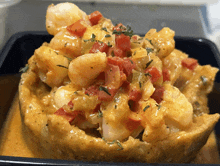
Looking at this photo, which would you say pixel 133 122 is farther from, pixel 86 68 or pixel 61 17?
pixel 61 17

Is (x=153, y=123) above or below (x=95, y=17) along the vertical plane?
below

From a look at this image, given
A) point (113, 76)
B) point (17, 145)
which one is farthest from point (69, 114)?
point (17, 145)

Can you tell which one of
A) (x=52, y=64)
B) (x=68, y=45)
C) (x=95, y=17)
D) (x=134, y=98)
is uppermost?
(x=95, y=17)

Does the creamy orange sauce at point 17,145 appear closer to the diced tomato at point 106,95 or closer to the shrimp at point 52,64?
the shrimp at point 52,64

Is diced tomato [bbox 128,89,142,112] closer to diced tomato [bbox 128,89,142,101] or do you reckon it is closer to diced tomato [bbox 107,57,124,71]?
diced tomato [bbox 128,89,142,101]

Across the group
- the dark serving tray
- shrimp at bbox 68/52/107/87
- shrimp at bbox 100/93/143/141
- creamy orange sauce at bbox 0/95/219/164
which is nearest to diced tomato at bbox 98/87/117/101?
shrimp at bbox 100/93/143/141

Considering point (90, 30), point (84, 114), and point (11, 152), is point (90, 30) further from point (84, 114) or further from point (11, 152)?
point (11, 152)

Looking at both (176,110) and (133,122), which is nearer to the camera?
(133,122)
